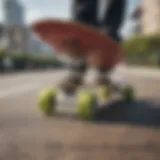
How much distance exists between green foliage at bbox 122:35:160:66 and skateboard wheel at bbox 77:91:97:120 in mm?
20759

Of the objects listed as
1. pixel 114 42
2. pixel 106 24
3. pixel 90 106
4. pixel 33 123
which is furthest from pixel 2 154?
pixel 106 24

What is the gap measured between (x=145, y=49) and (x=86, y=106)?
77.3 feet

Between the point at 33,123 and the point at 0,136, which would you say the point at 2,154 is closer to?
the point at 0,136

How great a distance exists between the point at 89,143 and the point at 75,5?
2587mm

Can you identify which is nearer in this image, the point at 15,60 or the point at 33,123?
the point at 33,123

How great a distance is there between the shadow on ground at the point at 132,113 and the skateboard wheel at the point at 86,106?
0.14m

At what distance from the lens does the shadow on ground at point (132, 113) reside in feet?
15.3

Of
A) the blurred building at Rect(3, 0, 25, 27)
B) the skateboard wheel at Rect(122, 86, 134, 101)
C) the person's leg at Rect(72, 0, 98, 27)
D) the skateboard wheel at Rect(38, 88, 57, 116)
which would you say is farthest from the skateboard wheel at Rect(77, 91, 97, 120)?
the blurred building at Rect(3, 0, 25, 27)

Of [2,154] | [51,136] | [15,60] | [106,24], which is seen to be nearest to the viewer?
[2,154]

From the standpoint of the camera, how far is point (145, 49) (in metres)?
27.6

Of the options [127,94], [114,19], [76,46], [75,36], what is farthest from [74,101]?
[127,94]

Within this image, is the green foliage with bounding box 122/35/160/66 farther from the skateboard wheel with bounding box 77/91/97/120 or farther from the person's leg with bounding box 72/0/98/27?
the skateboard wheel with bounding box 77/91/97/120

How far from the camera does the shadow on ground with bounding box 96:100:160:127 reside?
4.66 metres

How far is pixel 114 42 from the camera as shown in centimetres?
544
